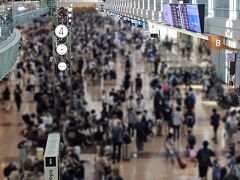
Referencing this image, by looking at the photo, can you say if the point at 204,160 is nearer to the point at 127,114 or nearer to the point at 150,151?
the point at 150,151

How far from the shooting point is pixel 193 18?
19.1 m

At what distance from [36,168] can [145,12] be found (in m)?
28.7

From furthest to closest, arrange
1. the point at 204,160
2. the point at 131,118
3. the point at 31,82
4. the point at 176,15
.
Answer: the point at 176,15 → the point at 31,82 → the point at 131,118 → the point at 204,160

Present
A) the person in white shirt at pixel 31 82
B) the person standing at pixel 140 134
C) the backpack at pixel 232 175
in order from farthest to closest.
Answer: the person in white shirt at pixel 31 82
the person standing at pixel 140 134
the backpack at pixel 232 175

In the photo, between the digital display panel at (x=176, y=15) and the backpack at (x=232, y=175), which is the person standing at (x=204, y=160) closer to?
the backpack at (x=232, y=175)

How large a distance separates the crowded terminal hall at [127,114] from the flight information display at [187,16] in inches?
2.1

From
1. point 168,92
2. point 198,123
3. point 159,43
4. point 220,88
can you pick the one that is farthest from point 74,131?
point 159,43

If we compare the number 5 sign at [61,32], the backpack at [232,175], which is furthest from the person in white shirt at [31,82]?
the backpack at [232,175]

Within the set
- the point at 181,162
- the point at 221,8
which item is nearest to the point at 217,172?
the point at 181,162

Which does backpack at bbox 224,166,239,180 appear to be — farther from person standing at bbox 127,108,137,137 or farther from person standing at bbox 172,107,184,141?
person standing at bbox 127,108,137,137

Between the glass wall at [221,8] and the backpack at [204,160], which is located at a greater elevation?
the glass wall at [221,8]

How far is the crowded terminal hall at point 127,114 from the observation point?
11539mm

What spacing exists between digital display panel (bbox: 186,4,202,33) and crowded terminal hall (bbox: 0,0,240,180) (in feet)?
0.18

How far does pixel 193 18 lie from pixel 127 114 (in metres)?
5.20
